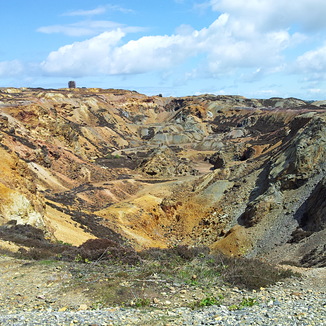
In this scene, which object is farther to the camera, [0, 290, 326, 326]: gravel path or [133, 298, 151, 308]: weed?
[133, 298, 151, 308]: weed

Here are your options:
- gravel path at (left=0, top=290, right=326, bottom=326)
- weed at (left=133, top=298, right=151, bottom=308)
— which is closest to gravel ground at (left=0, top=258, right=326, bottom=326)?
gravel path at (left=0, top=290, right=326, bottom=326)

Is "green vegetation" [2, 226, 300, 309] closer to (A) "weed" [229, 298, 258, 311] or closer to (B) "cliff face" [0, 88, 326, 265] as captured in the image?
(A) "weed" [229, 298, 258, 311]

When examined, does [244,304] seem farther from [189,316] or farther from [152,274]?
[152,274]

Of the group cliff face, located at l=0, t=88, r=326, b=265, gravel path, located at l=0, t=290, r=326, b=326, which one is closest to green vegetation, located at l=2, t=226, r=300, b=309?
gravel path, located at l=0, t=290, r=326, b=326

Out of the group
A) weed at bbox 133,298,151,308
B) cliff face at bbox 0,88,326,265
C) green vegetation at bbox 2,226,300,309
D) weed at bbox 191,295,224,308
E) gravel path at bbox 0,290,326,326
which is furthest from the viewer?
cliff face at bbox 0,88,326,265

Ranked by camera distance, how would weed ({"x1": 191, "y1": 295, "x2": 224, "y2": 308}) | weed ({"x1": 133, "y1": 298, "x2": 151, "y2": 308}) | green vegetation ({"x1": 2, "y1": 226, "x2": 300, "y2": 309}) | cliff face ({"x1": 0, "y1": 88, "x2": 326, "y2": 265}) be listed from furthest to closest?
cliff face ({"x1": 0, "y1": 88, "x2": 326, "y2": 265}), green vegetation ({"x1": 2, "y1": 226, "x2": 300, "y2": 309}), weed ({"x1": 191, "y1": 295, "x2": 224, "y2": 308}), weed ({"x1": 133, "y1": 298, "x2": 151, "y2": 308})

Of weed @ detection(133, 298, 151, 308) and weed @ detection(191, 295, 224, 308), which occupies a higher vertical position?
weed @ detection(133, 298, 151, 308)

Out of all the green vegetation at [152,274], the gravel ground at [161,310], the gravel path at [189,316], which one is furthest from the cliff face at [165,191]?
the gravel path at [189,316]

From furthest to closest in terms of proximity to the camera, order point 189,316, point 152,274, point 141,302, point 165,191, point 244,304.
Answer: point 165,191 → point 152,274 → point 244,304 → point 141,302 → point 189,316

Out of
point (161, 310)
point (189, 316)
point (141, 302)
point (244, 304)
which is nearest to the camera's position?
point (189, 316)

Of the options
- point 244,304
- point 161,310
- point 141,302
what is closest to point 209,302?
point 244,304

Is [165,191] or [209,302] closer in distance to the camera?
[209,302]

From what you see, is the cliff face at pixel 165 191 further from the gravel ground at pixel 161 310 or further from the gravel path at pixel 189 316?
the gravel path at pixel 189 316

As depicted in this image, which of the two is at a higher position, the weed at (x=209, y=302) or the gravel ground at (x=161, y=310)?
the gravel ground at (x=161, y=310)
